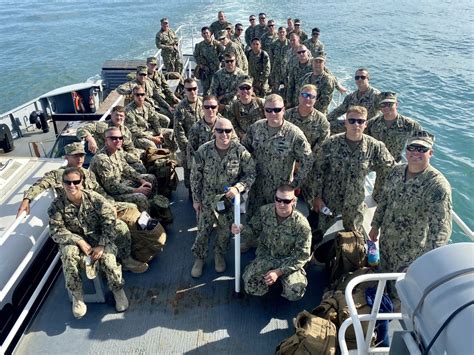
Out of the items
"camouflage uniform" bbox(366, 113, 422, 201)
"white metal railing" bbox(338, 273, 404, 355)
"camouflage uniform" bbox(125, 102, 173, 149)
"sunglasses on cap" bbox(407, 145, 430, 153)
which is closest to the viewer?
"white metal railing" bbox(338, 273, 404, 355)

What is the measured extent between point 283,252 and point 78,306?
2.19 meters

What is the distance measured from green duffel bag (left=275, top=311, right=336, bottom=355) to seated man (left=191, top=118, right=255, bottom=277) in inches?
59.2

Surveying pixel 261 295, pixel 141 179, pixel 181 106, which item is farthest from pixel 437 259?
pixel 181 106

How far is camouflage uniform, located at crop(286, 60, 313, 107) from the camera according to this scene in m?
8.02

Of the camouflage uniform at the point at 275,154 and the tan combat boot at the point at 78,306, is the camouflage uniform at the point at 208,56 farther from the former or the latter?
the tan combat boot at the point at 78,306

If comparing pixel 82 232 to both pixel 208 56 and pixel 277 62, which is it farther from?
pixel 277 62

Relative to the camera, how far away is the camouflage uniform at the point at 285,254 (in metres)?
4.20

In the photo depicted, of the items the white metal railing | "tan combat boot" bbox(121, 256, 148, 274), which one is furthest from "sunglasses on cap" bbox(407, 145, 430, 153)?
"tan combat boot" bbox(121, 256, 148, 274)

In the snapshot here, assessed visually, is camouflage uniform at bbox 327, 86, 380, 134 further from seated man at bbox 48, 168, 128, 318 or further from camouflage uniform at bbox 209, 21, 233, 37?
camouflage uniform at bbox 209, 21, 233, 37

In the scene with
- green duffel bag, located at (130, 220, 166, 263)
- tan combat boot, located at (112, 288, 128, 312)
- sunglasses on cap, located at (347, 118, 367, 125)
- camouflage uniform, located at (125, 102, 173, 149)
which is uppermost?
sunglasses on cap, located at (347, 118, 367, 125)

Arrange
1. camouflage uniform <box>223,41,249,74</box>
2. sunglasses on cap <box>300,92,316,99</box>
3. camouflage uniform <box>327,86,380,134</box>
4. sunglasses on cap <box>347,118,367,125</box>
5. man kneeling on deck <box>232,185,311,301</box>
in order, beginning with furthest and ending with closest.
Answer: camouflage uniform <box>223,41,249,74</box> → camouflage uniform <box>327,86,380,134</box> → sunglasses on cap <box>300,92,316,99</box> → sunglasses on cap <box>347,118,367,125</box> → man kneeling on deck <box>232,185,311,301</box>

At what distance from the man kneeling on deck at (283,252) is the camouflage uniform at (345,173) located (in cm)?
77

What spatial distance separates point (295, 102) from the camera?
8.30m

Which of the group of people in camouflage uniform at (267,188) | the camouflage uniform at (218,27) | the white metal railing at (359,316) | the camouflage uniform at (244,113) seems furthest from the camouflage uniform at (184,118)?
the camouflage uniform at (218,27)
